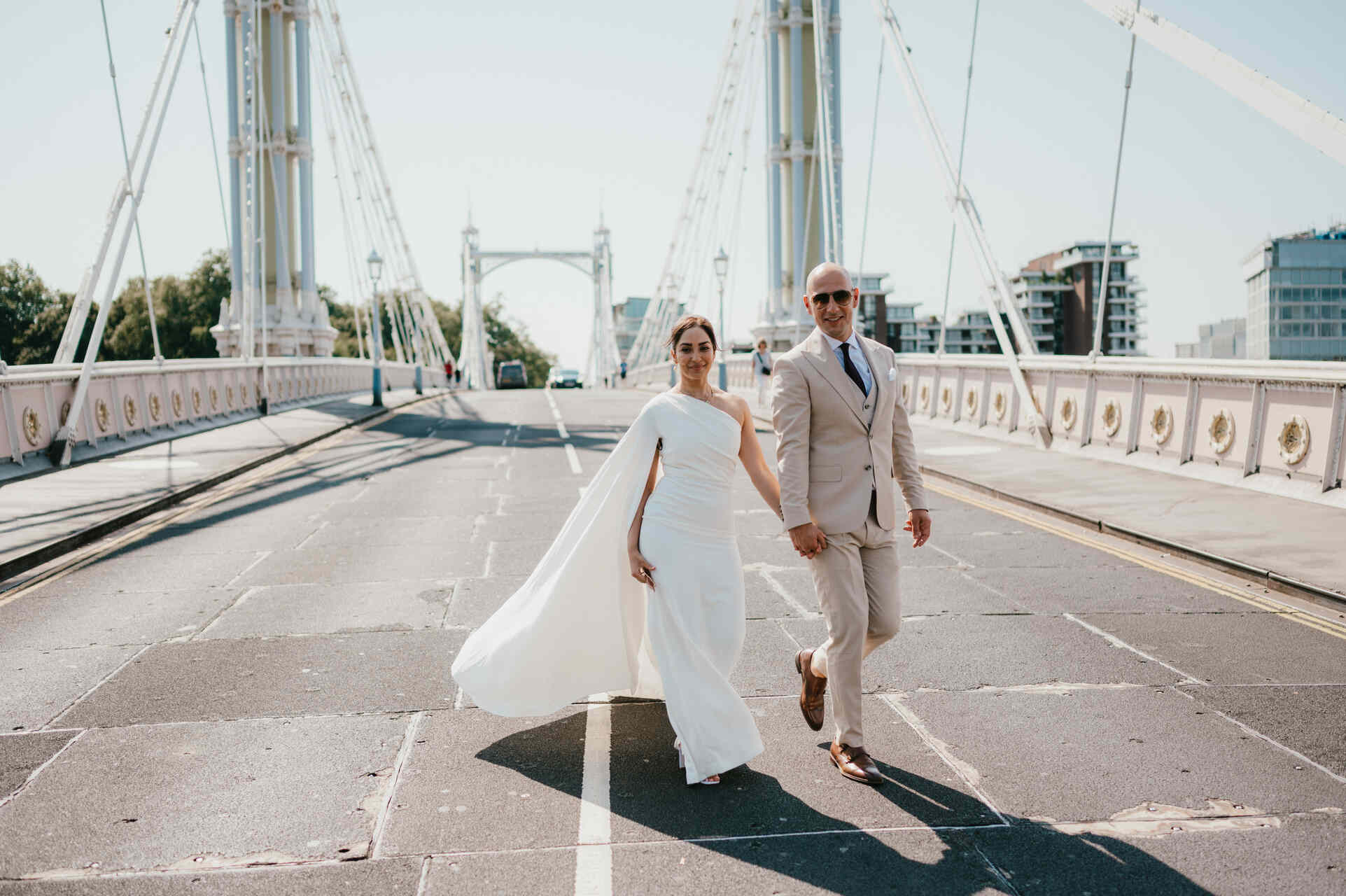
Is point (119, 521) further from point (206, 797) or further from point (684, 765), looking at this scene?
point (684, 765)

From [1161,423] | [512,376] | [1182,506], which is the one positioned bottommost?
[512,376]

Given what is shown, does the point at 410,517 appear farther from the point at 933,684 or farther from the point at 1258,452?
the point at 1258,452

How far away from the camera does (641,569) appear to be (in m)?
4.43

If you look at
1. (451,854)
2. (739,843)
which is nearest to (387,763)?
(451,854)

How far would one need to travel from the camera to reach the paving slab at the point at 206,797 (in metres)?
3.80

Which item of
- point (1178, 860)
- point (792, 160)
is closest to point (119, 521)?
point (1178, 860)

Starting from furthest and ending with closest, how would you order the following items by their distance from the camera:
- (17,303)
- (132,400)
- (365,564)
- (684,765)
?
1. (17,303)
2. (132,400)
3. (365,564)
4. (684,765)

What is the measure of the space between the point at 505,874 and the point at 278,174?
34975 millimetres

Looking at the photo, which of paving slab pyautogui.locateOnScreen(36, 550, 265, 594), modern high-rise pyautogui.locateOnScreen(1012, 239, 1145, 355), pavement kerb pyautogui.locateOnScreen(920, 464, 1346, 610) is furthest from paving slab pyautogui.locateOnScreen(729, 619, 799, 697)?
modern high-rise pyautogui.locateOnScreen(1012, 239, 1145, 355)

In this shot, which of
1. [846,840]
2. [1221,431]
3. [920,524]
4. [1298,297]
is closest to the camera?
[846,840]

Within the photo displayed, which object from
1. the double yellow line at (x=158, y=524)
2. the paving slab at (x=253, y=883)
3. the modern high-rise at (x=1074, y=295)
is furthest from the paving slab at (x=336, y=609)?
the modern high-rise at (x=1074, y=295)

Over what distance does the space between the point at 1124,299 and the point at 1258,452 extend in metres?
129

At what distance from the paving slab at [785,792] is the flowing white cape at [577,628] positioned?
34cm

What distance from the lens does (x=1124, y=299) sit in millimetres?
131875
